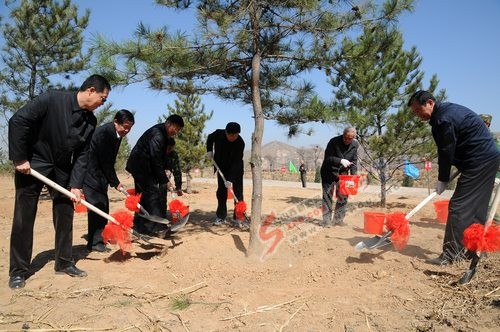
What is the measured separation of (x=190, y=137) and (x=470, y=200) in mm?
10170

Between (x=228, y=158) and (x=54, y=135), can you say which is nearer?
(x=54, y=135)

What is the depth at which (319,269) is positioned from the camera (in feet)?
11.7

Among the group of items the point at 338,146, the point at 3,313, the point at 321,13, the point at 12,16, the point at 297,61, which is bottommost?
the point at 3,313

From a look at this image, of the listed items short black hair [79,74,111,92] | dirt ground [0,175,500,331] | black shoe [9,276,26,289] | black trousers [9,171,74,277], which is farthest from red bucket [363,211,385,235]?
black shoe [9,276,26,289]

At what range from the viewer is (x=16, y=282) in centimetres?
318

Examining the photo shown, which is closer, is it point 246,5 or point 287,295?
point 287,295

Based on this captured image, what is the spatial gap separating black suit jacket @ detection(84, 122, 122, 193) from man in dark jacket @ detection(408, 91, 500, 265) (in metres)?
3.52

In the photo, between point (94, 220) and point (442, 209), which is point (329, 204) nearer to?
point (442, 209)

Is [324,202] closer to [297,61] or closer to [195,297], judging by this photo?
[297,61]

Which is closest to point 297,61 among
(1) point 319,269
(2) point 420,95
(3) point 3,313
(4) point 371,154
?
(2) point 420,95

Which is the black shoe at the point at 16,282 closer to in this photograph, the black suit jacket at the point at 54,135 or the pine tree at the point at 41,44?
the black suit jacket at the point at 54,135

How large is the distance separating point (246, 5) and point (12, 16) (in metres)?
7.22

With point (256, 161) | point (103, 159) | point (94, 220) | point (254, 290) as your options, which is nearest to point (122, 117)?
point (103, 159)

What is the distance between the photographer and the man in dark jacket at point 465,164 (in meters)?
3.47
